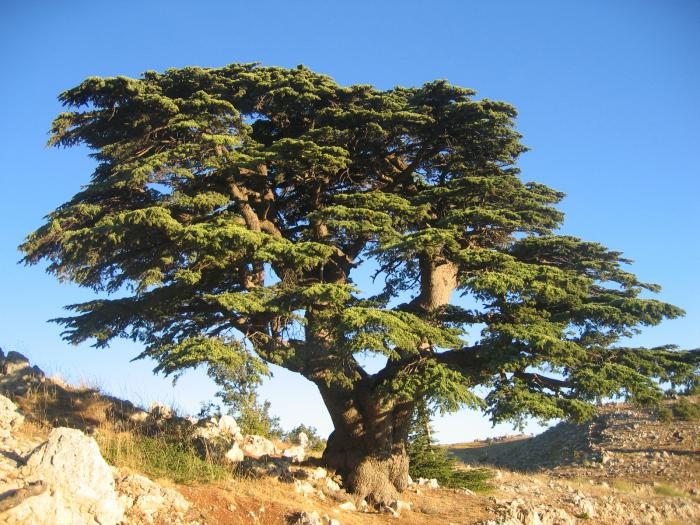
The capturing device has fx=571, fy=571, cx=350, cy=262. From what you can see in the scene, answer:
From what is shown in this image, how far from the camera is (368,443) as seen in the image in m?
12.6

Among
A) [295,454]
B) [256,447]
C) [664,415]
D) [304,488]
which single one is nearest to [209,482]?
[304,488]

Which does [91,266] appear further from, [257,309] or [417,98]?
[417,98]

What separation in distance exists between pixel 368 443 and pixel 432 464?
3775 millimetres

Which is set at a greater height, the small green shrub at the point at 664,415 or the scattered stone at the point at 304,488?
the small green shrub at the point at 664,415

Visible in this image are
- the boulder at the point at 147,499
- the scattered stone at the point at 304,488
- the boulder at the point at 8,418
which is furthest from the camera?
the scattered stone at the point at 304,488

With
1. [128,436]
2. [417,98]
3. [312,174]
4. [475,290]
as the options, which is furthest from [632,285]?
[128,436]

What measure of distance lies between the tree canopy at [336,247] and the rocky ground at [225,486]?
6.26ft

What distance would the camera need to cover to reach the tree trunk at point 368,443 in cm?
1238

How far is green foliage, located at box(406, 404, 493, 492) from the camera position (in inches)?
583

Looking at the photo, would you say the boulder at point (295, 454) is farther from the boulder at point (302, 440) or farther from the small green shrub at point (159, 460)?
the boulder at point (302, 440)

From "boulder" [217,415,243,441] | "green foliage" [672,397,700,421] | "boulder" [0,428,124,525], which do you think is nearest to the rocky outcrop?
"boulder" [0,428,124,525]

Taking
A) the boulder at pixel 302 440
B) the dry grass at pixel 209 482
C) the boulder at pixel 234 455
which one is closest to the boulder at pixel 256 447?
the boulder at pixel 234 455

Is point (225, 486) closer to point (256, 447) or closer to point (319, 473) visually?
point (319, 473)

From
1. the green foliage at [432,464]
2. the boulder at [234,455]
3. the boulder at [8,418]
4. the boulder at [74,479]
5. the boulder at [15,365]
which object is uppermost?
the boulder at [15,365]
